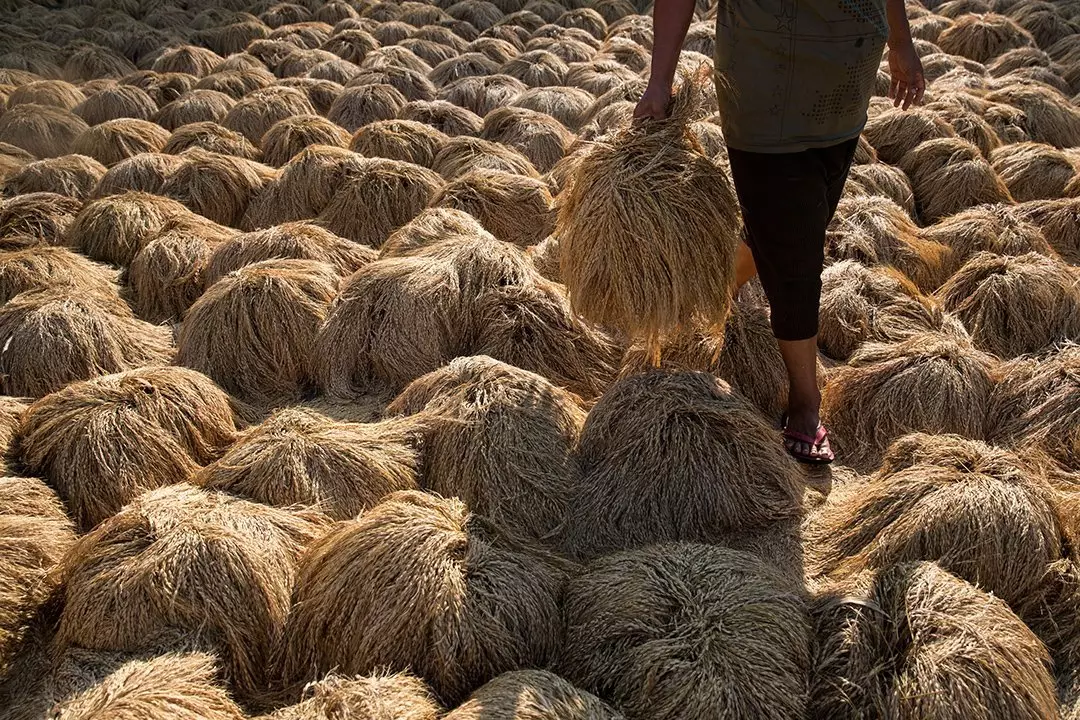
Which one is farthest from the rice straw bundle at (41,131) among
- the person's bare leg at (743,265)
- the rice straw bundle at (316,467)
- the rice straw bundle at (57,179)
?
the person's bare leg at (743,265)

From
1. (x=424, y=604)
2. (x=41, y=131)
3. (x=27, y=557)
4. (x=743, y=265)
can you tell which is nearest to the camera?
(x=424, y=604)

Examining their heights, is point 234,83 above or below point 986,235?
above

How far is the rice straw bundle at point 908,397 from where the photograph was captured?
3.79 meters

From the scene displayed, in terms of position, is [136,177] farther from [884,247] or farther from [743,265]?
[884,247]

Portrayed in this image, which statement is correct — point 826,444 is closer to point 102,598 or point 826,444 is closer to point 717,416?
point 717,416

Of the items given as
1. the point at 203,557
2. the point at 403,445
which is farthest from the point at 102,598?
the point at 403,445

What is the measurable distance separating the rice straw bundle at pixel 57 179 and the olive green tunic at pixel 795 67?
4.87 metres

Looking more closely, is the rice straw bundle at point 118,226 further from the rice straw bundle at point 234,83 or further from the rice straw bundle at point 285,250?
the rice straw bundle at point 234,83

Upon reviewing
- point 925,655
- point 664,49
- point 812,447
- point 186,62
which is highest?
point 664,49

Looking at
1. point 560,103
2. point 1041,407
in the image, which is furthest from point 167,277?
point 1041,407

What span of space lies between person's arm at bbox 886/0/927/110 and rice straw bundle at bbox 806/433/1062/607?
141 cm

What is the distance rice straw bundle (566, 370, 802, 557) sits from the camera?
3.26 meters

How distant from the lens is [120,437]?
348 cm

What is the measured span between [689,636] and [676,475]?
878 millimetres
